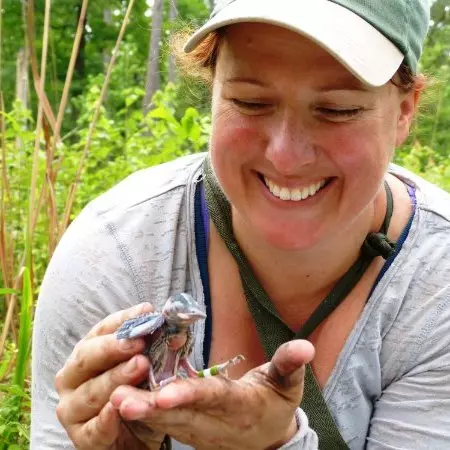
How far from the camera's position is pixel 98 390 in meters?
1.26

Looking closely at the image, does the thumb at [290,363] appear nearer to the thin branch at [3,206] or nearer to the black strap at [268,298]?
the black strap at [268,298]

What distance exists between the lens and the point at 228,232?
1802 mm

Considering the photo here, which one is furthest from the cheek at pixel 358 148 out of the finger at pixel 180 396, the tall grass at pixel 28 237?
the tall grass at pixel 28 237

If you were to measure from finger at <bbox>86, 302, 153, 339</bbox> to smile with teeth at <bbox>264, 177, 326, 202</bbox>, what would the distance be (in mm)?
435

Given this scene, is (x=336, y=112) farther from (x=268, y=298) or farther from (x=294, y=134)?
(x=268, y=298)

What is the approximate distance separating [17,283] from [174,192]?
1.01 metres

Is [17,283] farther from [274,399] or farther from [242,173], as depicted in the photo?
[274,399]

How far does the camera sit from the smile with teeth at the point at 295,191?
157cm

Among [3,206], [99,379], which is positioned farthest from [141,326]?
[3,206]

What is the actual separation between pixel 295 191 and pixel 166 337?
536 millimetres

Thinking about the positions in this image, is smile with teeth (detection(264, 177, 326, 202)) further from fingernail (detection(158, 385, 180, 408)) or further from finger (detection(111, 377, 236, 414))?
fingernail (detection(158, 385, 180, 408))

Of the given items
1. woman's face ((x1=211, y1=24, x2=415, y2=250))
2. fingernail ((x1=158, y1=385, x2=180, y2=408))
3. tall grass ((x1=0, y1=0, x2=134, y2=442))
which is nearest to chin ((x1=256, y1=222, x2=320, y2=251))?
woman's face ((x1=211, y1=24, x2=415, y2=250))

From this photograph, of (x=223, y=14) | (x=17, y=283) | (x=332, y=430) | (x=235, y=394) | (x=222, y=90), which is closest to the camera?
(x=235, y=394)

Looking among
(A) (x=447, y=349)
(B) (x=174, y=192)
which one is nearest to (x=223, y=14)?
(B) (x=174, y=192)
